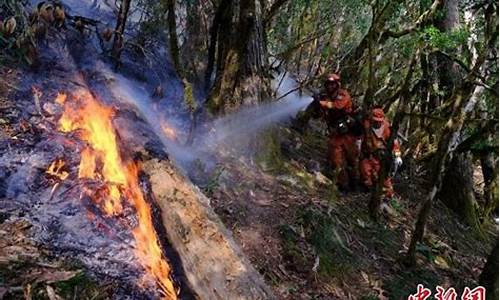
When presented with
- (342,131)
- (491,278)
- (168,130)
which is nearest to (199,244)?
(491,278)

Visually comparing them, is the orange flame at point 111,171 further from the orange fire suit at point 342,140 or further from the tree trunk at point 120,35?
the orange fire suit at point 342,140

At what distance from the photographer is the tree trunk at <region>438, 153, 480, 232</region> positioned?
27.5 ft

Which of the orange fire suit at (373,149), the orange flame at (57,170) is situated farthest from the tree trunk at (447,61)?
the orange flame at (57,170)

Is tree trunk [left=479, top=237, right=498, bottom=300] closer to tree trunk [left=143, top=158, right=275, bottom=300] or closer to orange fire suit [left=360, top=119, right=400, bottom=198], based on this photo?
tree trunk [left=143, top=158, right=275, bottom=300]

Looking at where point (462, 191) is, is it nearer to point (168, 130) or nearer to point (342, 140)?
point (342, 140)

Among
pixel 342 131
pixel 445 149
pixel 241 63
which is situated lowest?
pixel 342 131

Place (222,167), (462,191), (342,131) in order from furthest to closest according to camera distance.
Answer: (462,191), (342,131), (222,167)

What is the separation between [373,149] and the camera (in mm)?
7215

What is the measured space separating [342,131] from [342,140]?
6.0 inches

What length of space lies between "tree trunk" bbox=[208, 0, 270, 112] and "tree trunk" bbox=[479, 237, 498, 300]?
11.4 ft

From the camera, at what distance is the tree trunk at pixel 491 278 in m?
3.93

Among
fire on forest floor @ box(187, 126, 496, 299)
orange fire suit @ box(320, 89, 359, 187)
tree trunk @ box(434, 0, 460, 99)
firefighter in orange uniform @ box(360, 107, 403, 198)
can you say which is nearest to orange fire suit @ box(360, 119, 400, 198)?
firefighter in orange uniform @ box(360, 107, 403, 198)

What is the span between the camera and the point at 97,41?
7.00 m

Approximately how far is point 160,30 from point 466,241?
5842mm
